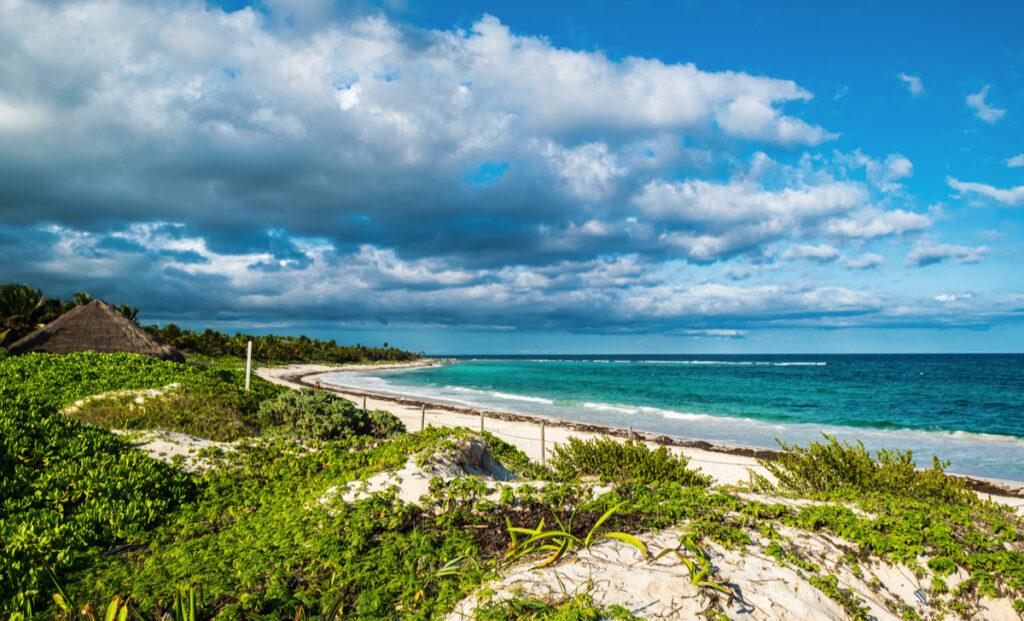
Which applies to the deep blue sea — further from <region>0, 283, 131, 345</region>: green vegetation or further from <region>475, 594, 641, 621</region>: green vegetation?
<region>0, 283, 131, 345</region>: green vegetation

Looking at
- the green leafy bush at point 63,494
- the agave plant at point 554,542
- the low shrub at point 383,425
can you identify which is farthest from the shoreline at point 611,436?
the green leafy bush at point 63,494

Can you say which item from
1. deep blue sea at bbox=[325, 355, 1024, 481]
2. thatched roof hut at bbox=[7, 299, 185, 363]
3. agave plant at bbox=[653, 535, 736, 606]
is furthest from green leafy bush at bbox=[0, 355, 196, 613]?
deep blue sea at bbox=[325, 355, 1024, 481]

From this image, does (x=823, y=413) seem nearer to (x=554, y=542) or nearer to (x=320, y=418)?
(x=320, y=418)

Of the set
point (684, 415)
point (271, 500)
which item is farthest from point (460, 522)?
point (684, 415)

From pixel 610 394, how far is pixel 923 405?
24.5m

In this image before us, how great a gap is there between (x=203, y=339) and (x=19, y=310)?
1591 inches

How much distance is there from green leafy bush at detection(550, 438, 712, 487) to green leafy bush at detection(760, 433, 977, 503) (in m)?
1.43

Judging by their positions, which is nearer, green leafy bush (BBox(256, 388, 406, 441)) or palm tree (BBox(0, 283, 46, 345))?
green leafy bush (BBox(256, 388, 406, 441))

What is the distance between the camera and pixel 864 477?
845 centimetres

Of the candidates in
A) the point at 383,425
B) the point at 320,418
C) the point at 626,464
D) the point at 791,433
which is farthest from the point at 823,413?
the point at 320,418

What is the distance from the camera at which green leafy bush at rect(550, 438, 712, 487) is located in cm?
873

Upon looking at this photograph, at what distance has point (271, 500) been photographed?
580 centimetres

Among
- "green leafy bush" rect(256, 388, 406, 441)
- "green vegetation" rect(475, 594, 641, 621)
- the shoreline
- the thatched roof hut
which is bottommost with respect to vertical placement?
the shoreline

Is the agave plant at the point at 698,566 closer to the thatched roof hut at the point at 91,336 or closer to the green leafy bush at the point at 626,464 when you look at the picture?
the green leafy bush at the point at 626,464
